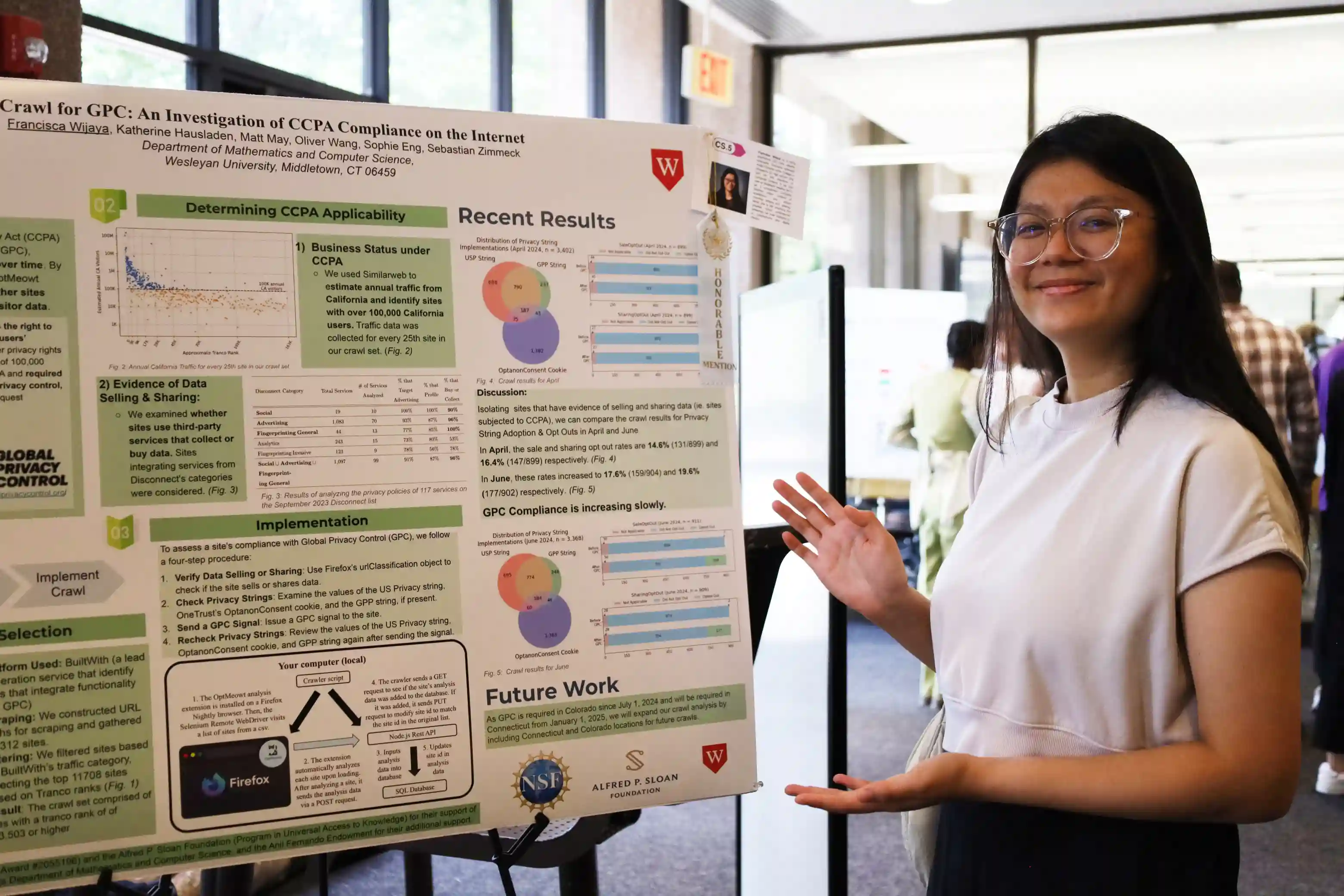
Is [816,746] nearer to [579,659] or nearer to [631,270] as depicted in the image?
[579,659]

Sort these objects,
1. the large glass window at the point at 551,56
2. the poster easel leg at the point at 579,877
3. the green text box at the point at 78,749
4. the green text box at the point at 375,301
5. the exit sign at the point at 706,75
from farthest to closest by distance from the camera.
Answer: the exit sign at the point at 706,75 → the large glass window at the point at 551,56 → the poster easel leg at the point at 579,877 → the green text box at the point at 375,301 → the green text box at the point at 78,749

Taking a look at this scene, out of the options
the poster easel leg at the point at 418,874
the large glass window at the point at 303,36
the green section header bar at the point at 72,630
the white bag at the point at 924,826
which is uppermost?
the large glass window at the point at 303,36

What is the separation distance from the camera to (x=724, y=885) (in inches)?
111

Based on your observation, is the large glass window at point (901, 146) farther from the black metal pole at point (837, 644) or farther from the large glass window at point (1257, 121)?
the black metal pole at point (837, 644)

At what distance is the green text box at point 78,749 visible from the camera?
1132 millimetres

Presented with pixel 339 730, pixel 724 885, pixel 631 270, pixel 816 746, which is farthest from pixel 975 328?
pixel 339 730

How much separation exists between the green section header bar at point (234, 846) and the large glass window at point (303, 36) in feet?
7.81

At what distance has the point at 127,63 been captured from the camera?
2699 mm

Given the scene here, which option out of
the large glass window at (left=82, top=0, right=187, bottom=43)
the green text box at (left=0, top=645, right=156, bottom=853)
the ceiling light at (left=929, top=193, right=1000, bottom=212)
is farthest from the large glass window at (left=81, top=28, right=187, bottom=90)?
the ceiling light at (left=929, top=193, right=1000, bottom=212)

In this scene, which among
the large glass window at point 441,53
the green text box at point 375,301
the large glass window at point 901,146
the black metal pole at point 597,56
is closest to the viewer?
the green text box at point 375,301

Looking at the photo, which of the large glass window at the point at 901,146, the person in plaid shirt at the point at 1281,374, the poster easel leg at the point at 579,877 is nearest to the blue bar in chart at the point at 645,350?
the poster easel leg at the point at 579,877

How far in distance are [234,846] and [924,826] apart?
0.84m

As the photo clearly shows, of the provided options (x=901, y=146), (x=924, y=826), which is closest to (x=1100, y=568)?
(x=924, y=826)

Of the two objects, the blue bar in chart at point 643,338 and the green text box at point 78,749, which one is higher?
the blue bar in chart at point 643,338
